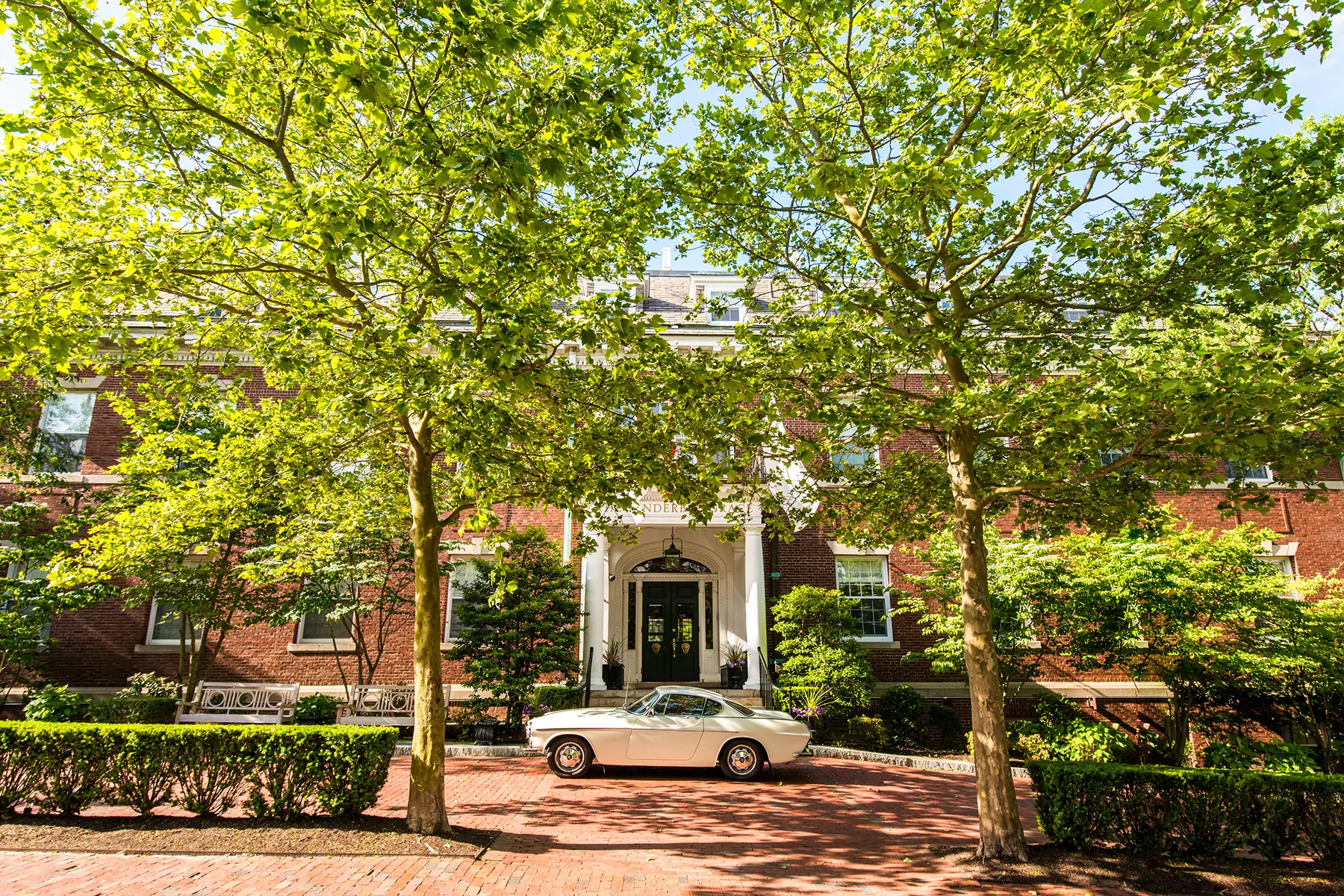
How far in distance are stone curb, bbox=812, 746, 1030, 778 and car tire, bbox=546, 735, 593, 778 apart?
16.5 ft

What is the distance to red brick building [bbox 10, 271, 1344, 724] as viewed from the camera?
17.0m

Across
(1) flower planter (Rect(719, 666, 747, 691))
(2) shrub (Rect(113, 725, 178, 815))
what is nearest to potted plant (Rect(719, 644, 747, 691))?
(1) flower planter (Rect(719, 666, 747, 691))

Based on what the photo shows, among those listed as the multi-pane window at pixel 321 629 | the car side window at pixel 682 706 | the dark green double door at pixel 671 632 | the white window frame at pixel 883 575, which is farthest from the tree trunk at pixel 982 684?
the multi-pane window at pixel 321 629

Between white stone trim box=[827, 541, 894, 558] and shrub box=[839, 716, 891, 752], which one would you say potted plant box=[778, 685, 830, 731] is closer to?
shrub box=[839, 716, 891, 752]

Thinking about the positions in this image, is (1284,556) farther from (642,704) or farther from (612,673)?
(642,704)

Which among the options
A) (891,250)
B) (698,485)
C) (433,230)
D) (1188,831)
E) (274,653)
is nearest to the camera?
(433,230)

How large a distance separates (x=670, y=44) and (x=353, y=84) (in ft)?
12.1

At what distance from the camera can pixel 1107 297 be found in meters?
8.11

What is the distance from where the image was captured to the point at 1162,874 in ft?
23.5

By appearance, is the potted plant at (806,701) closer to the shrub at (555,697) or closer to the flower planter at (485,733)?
the shrub at (555,697)

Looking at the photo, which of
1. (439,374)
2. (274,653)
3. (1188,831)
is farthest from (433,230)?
(274,653)

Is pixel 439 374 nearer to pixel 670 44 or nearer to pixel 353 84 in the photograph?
pixel 353 84

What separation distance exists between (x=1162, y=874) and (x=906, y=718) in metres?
8.80

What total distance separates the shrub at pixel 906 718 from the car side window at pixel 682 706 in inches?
220
